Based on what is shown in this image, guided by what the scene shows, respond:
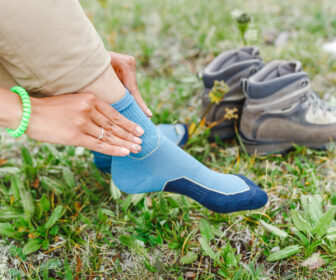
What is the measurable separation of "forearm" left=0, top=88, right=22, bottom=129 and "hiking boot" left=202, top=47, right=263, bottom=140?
1023 mm

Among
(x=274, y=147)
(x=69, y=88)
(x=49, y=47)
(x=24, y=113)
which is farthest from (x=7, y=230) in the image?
(x=274, y=147)

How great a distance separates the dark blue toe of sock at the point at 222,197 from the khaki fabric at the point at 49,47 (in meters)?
0.59

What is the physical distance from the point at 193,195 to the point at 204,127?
0.64 meters

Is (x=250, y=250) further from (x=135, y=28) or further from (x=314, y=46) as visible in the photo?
(x=135, y=28)

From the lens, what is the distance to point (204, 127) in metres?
1.87

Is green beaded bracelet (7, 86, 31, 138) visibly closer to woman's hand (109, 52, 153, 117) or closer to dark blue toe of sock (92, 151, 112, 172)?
woman's hand (109, 52, 153, 117)

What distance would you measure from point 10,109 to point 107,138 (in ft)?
1.05

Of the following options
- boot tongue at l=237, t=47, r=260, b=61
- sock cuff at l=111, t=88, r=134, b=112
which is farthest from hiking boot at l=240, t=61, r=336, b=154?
sock cuff at l=111, t=88, r=134, b=112

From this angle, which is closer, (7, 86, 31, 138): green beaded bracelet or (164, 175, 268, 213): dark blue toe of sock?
(7, 86, 31, 138): green beaded bracelet

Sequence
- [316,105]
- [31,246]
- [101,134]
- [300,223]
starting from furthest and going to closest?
[316,105] < [31,246] < [300,223] < [101,134]

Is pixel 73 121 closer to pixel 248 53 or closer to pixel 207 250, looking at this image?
pixel 207 250

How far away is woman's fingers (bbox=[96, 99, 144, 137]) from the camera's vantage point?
41.5 inches

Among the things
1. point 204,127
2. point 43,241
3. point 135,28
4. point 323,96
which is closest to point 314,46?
point 323,96

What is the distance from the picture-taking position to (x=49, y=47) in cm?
93
